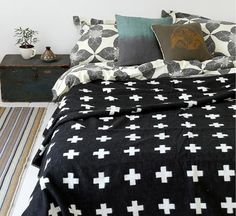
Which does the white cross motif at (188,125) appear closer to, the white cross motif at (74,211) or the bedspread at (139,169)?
the bedspread at (139,169)

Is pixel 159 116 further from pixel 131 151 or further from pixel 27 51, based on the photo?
pixel 27 51

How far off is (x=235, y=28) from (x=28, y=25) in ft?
5.75

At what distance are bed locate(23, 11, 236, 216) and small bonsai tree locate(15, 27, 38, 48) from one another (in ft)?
4.87

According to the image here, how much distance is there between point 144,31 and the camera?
10.2 feet

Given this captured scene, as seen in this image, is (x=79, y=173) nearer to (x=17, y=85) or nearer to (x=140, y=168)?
(x=140, y=168)

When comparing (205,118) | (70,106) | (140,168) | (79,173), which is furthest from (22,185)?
(205,118)

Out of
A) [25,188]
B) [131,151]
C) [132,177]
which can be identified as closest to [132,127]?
[131,151]

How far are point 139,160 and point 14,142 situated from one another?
1.44 metres

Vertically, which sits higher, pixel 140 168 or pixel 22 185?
pixel 140 168

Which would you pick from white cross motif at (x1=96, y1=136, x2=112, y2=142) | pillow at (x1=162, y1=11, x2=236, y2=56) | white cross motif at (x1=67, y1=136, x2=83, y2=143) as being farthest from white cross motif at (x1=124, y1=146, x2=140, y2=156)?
pillow at (x1=162, y1=11, x2=236, y2=56)

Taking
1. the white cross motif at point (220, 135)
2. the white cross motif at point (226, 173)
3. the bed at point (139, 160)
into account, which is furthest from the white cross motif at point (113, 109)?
the white cross motif at point (226, 173)

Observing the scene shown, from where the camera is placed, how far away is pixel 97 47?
3.21m

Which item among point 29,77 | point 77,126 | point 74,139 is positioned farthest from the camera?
point 29,77

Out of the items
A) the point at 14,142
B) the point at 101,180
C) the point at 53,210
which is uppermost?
the point at 101,180
